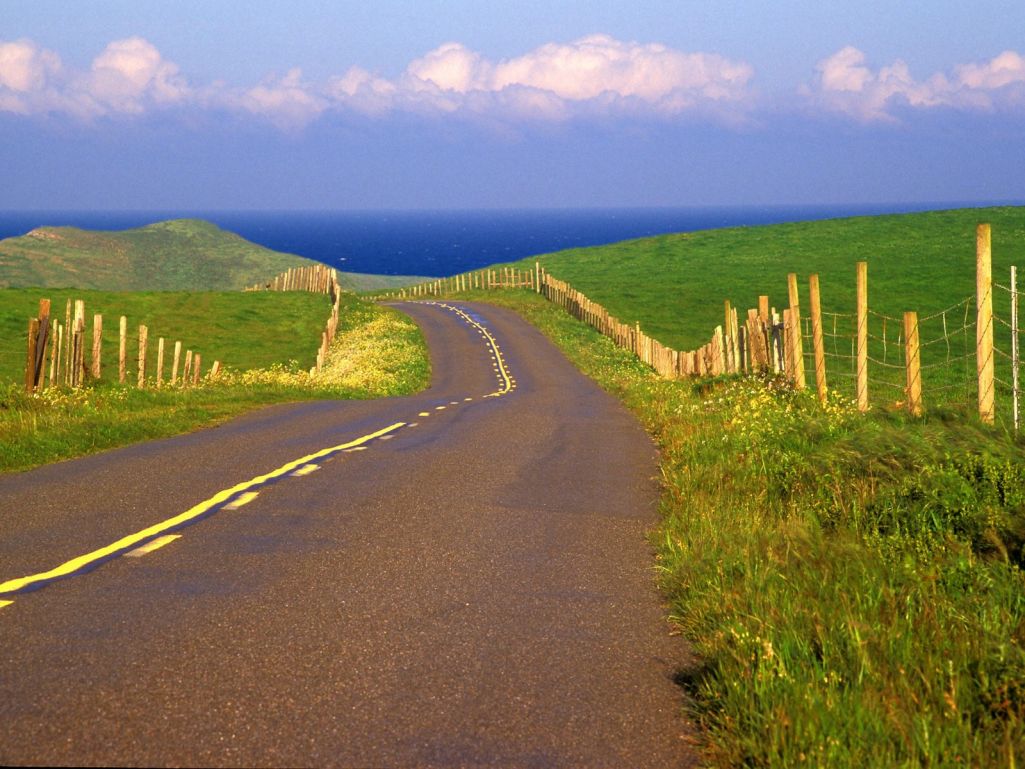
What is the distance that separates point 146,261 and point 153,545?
13424 cm

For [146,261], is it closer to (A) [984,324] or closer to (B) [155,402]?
(B) [155,402]

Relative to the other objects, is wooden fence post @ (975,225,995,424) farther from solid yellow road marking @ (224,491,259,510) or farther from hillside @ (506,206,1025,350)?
hillside @ (506,206,1025,350)

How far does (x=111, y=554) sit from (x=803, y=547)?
5.13 m

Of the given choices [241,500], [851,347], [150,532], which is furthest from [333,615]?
[851,347]

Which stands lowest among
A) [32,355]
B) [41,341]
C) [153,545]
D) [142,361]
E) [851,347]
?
[851,347]

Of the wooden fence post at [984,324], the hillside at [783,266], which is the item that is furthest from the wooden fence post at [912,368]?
the hillside at [783,266]

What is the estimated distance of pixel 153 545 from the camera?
30.1ft

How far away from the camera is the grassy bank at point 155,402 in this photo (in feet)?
50.6

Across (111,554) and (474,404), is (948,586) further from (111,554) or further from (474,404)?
(474,404)

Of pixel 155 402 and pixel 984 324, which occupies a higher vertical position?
pixel 984 324

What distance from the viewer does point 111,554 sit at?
29.0 feet

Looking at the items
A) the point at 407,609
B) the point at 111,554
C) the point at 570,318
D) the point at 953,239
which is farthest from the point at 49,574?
the point at 953,239

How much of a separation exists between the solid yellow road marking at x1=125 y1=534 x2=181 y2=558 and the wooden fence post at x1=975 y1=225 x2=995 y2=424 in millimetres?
10205

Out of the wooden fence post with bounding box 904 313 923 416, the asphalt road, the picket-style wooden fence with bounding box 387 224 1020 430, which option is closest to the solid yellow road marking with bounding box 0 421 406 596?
the asphalt road
